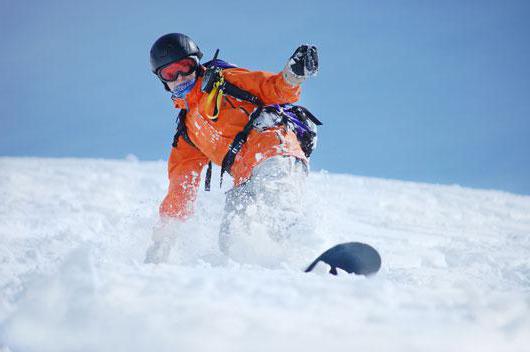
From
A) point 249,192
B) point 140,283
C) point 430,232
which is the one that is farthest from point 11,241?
point 430,232

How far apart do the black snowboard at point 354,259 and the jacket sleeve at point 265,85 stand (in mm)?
1490

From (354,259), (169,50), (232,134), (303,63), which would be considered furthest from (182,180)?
(354,259)

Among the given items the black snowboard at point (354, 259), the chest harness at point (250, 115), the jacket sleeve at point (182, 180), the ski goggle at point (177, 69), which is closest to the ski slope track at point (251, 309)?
the black snowboard at point (354, 259)

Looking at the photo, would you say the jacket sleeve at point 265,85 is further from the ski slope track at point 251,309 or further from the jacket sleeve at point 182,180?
the ski slope track at point 251,309

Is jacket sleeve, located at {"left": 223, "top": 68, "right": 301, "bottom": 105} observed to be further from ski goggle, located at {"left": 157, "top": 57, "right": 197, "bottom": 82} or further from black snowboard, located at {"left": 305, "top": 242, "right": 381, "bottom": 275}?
black snowboard, located at {"left": 305, "top": 242, "right": 381, "bottom": 275}

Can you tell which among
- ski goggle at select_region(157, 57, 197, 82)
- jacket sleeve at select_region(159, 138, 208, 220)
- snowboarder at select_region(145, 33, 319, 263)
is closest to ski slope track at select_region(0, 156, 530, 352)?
snowboarder at select_region(145, 33, 319, 263)

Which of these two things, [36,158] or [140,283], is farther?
[36,158]

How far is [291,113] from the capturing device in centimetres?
416

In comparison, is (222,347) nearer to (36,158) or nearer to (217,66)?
(217,66)

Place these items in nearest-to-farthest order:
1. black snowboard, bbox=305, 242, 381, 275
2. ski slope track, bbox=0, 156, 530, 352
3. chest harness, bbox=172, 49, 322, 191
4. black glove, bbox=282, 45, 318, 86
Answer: ski slope track, bbox=0, 156, 530, 352 → black snowboard, bbox=305, 242, 381, 275 → black glove, bbox=282, 45, 318, 86 → chest harness, bbox=172, 49, 322, 191

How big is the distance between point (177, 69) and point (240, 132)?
2.68 feet

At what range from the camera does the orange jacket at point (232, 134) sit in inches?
149

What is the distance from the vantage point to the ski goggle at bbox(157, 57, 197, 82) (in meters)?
4.08

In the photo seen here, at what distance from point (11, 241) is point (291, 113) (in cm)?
328
